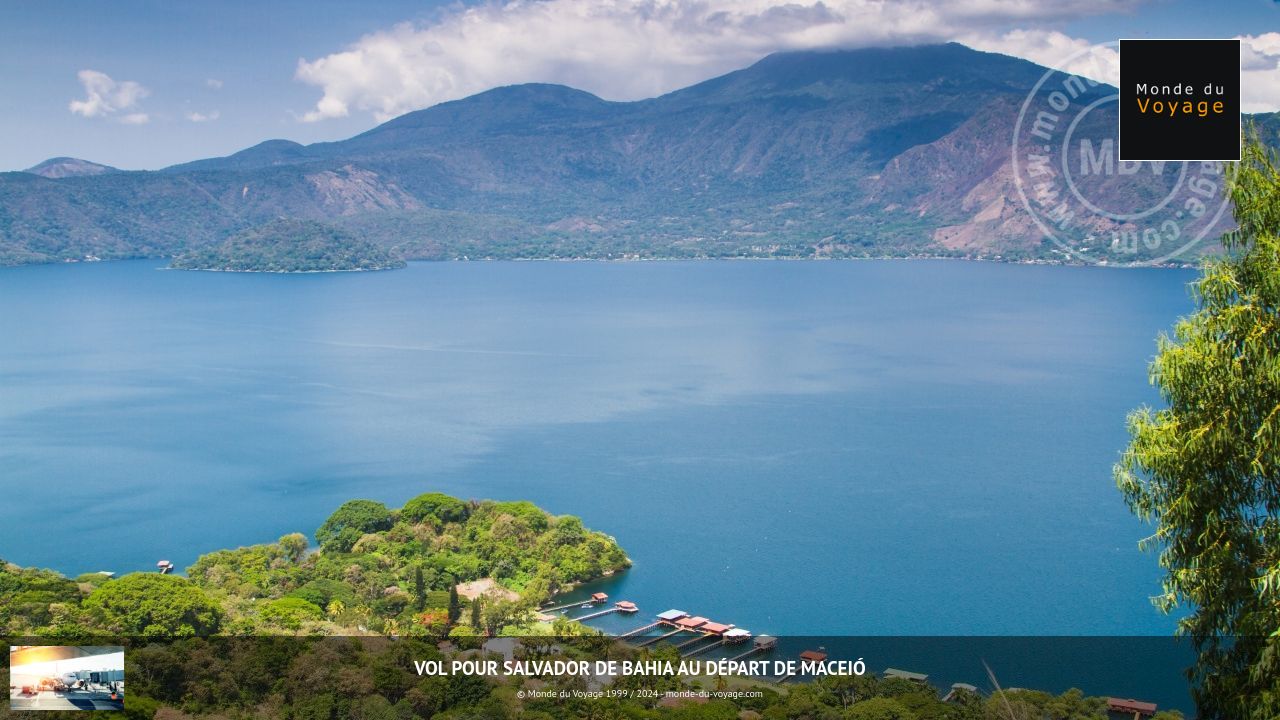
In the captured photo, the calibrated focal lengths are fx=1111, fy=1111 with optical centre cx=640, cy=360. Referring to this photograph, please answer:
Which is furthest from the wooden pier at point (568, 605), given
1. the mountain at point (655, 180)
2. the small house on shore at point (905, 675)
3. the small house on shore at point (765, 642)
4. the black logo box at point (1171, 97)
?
the mountain at point (655, 180)

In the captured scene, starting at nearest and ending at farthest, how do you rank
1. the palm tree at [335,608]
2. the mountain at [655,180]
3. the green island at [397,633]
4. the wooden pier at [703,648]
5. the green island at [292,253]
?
the green island at [397,633], the wooden pier at [703,648], the palm tree at [335,608], the green island at [292,253], the mountain at [655,180]

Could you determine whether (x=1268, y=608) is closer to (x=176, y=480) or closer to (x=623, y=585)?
(x=623, y=585)

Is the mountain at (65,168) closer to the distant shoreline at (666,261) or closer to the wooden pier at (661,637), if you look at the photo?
the distant shoreline at (666,261)

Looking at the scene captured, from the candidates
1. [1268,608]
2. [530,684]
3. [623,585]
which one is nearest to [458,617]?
[623,585]

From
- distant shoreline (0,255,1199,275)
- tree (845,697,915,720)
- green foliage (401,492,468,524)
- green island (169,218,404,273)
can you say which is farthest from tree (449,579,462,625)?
green island (169,218,404,273)

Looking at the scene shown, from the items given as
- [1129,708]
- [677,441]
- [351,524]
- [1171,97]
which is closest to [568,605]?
[351,524]

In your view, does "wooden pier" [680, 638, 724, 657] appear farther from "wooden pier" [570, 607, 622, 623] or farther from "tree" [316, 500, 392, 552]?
"tree" [316, 500, 392, 552]

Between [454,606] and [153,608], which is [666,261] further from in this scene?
[153,608]
